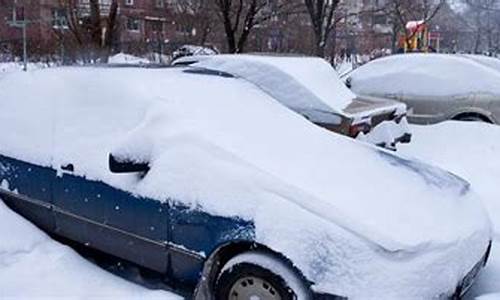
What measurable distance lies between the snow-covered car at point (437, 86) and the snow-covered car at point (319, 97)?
2075 mm

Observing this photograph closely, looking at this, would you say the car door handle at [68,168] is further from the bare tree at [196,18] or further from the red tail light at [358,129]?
the bare tree at [196,18]

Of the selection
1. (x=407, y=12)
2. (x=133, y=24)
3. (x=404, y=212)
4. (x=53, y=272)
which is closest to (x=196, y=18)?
(x=407, y=12)

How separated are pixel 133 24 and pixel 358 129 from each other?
39.4m

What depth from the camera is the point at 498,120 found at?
9.39 meters

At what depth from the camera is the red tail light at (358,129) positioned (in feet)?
21.1

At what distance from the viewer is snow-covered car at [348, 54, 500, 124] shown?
9.47 m

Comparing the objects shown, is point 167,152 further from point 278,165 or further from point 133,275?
point 133,275

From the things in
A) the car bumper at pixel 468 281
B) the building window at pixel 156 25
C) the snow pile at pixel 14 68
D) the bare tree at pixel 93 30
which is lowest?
the car bumper at pixel 468 281

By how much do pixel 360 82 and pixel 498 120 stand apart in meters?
2.28

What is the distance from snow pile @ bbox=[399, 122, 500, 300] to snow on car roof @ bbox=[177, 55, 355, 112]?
4.81ft

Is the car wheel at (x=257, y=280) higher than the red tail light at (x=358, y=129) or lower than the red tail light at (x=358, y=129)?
lower

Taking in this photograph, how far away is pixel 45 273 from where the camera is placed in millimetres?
3775

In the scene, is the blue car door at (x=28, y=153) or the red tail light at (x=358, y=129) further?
the red tail light at (x=358, y=129)

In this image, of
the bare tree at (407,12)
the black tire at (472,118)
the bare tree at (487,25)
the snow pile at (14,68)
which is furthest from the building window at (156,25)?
the black tire at (472,118)
